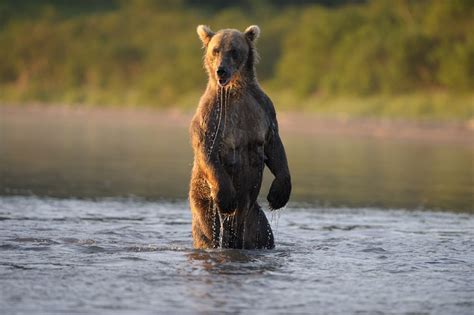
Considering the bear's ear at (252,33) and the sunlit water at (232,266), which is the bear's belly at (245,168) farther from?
the bear's ear at (252,33)

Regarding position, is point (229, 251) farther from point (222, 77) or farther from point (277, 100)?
point (277, 100)

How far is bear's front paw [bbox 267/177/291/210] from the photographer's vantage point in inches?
317

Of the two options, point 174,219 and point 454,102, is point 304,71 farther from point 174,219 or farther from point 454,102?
point 174,219

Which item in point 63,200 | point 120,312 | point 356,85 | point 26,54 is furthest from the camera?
point 26,54

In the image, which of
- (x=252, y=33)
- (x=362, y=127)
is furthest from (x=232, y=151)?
(x=362, y=127)

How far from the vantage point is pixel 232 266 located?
7.26m

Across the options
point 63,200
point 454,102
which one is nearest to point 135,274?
point 63,200

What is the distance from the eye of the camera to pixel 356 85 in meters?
39.4

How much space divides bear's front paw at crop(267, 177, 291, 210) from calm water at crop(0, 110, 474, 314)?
357mm

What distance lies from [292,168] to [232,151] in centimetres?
946

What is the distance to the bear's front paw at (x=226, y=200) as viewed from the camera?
7.67 meters

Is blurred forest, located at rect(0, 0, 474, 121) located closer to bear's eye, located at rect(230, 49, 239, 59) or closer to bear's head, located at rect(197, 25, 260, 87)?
bear's head, located at rect(197, 25, 260, 87)

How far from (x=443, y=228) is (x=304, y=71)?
34224 millimetres

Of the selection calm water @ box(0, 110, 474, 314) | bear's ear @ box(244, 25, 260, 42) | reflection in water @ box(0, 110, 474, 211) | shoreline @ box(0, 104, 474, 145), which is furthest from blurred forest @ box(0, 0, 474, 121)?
bear's ear @ box(244, 25, 260, 42)
